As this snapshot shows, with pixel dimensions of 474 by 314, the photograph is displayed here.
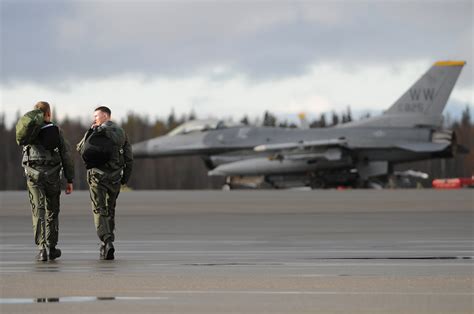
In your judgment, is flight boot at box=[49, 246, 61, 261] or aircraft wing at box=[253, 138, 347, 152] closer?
flight boot at box=[49, 246, 61, 261]

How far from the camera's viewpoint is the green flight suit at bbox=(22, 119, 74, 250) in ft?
36.2

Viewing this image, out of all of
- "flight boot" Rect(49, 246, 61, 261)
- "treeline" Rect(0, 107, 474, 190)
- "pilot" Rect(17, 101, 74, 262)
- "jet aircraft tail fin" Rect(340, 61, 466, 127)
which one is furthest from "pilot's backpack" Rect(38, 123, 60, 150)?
"treeline" Rect(0, 107, 474, 190)

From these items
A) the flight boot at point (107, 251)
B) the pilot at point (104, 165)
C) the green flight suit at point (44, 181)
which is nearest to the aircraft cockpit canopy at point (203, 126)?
the pilot at point (104, 165)

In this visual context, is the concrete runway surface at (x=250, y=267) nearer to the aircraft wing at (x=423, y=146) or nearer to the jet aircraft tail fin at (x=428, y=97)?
the aircraft wing at (x=423, y=146)

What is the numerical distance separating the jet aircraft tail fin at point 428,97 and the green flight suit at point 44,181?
3402cm

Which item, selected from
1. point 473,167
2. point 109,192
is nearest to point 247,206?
point 109,192

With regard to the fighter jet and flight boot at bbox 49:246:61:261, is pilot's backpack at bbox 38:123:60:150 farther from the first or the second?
the fighter jet

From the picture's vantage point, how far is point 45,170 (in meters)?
11.1

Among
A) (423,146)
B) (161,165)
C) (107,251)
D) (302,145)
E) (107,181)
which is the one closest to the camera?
(107,251)

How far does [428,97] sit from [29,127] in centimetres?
3499

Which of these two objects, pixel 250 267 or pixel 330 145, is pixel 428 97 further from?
pixel 250 267

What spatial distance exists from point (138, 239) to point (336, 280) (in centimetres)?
615

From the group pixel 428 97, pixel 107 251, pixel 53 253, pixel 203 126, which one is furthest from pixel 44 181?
pixel 203 126

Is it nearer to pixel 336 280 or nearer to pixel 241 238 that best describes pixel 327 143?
pixel 241 238
